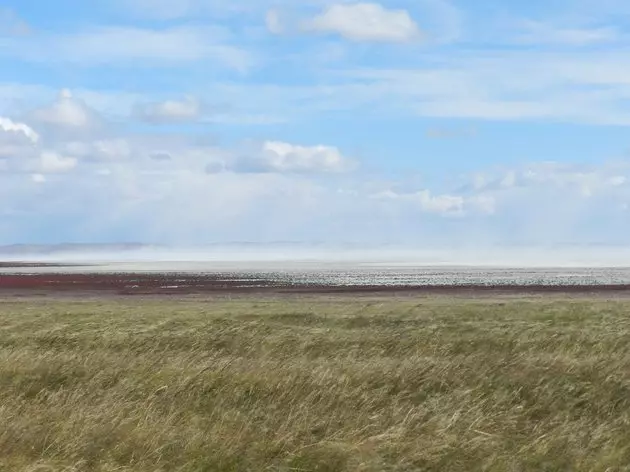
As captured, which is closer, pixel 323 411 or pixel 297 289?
pixel 323 411

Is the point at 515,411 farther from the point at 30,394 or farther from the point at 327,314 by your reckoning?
the point at 327,314

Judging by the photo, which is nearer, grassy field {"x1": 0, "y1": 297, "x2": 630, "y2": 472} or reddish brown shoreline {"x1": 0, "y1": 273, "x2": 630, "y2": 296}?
grassy field {"x1": 0, "y1": 297, "x2": 630, "y2": 472}

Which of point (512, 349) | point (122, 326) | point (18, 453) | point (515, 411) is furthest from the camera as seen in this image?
point (122, 326)

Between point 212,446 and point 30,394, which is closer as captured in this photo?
point 212,446

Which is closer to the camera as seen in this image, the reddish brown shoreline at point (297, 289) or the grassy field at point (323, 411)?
the grassy field at point (323, 411)

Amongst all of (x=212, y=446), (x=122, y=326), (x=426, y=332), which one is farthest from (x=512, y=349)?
(x=122, y=326)

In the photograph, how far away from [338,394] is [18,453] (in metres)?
4.17

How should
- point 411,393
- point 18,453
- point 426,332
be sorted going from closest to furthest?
1. point 18,453
2. point 411,393
3. point 426,332

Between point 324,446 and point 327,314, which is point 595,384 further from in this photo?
point 327,314

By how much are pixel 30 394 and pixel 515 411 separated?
22.7ft

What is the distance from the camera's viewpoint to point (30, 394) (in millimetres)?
10688

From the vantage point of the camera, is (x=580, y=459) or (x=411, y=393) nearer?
(x=580, y=459)

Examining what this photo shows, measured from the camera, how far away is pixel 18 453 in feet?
23.4

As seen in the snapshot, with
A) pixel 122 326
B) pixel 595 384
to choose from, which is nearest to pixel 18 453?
pixel 595 384
